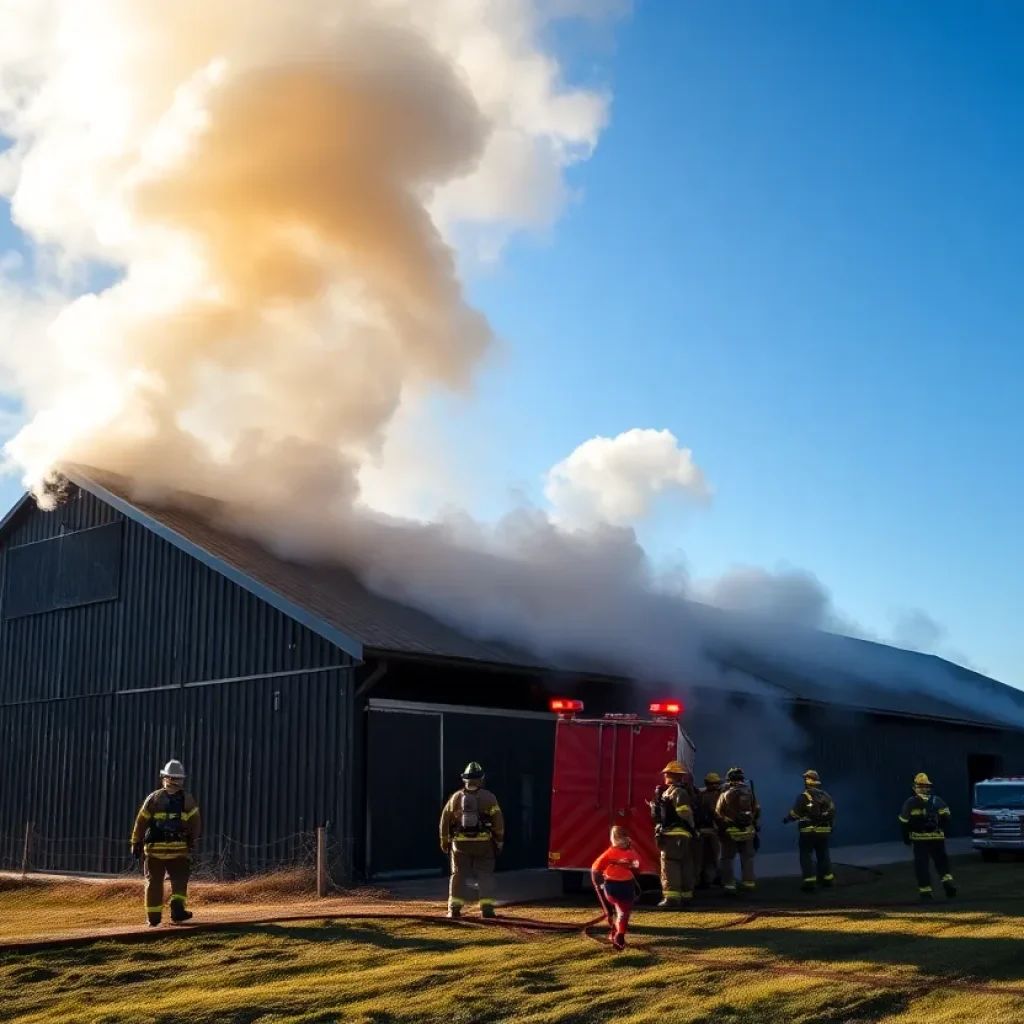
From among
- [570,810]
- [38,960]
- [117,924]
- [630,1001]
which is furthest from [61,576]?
[630,1001]

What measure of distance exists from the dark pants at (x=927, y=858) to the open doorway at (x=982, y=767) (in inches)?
841

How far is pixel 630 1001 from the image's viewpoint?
8.77 m

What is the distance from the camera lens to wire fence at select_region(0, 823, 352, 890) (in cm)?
1681

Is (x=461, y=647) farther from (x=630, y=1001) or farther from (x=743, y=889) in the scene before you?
(x=630, y=1001)

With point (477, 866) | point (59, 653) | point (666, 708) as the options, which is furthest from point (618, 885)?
point (59, 653)

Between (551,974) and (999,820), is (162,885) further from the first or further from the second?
(999,820)

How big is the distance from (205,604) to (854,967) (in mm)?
12903

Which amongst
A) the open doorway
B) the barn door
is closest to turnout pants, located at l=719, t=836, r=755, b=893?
the barn door

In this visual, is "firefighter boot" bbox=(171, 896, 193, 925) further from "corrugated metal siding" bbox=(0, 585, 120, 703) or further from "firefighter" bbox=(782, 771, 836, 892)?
"corrugated metal siding" bbox=(0, 585, 120, 703)

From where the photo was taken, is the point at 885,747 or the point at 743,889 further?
the point at 885,747

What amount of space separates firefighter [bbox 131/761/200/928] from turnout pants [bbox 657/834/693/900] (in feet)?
17.5

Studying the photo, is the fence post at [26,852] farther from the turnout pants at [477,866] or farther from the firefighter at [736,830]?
the firefighter at [736,830]

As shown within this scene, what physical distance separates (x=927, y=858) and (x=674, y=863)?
3310 millimetres

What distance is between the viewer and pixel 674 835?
14188 millimetres
